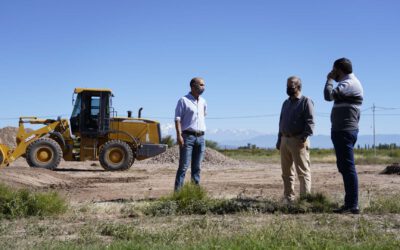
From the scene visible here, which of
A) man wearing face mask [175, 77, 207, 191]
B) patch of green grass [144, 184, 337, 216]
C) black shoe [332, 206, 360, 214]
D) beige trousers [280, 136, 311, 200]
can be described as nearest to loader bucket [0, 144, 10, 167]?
man wearing face mask [175, 77, 207, 191]

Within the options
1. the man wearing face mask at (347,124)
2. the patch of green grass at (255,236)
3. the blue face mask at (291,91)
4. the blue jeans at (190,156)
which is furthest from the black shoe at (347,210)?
the blue jeans at (190,156)

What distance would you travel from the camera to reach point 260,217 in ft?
23.7

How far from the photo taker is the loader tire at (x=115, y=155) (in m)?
19.5

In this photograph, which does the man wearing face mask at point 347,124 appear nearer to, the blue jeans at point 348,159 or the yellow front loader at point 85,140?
the blue jeans at point 348,159

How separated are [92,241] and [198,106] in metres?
3.84

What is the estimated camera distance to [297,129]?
A: 8156 millimetres

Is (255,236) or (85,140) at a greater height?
(85,140)

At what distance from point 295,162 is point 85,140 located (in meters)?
12.6

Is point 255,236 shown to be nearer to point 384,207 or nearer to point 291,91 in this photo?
point 384,207

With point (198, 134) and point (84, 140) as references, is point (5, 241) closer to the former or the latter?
point (198, 134)

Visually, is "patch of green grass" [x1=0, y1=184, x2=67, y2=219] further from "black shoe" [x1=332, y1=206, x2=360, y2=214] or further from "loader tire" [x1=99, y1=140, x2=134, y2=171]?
"loader tire" [x1=99, y1=140, x2=134, y2=171]

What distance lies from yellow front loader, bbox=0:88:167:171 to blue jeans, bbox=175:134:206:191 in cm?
1054

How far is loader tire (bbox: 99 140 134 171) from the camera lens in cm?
1948

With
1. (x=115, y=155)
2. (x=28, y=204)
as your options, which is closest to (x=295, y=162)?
(x=28, y=204)
